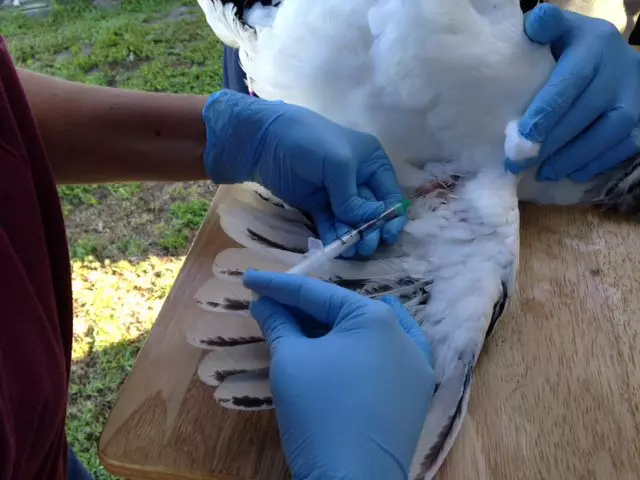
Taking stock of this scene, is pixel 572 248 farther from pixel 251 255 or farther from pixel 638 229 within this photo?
pixel 251 255

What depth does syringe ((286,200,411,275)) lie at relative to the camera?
68 centimetres

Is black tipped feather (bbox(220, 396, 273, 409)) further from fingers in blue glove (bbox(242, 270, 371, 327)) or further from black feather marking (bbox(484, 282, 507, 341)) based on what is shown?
black feather marking (bbox(484, 282, 507, 341))

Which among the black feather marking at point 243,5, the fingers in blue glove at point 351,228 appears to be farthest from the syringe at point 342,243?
the black feather marking at point 243,5

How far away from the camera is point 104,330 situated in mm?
1542

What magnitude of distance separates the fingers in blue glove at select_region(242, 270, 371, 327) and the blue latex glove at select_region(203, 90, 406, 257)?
0.11 metres

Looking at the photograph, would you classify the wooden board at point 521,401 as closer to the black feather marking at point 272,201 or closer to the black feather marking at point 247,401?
the black feather marking at point 247,401

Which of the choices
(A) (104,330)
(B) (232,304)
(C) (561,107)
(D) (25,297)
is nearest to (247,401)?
(B) (232,304)

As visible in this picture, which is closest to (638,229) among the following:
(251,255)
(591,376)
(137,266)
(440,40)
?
(591,376)

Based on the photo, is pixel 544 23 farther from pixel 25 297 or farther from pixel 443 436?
pixel 25 297

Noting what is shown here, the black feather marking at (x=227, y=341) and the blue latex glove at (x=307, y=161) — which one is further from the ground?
the blue latex glove at (x=307, y=161)

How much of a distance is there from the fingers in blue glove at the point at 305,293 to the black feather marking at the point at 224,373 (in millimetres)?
85

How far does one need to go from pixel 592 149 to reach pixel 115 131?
59 centimetres

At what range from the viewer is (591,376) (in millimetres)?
632

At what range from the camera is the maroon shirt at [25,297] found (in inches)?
18.5
